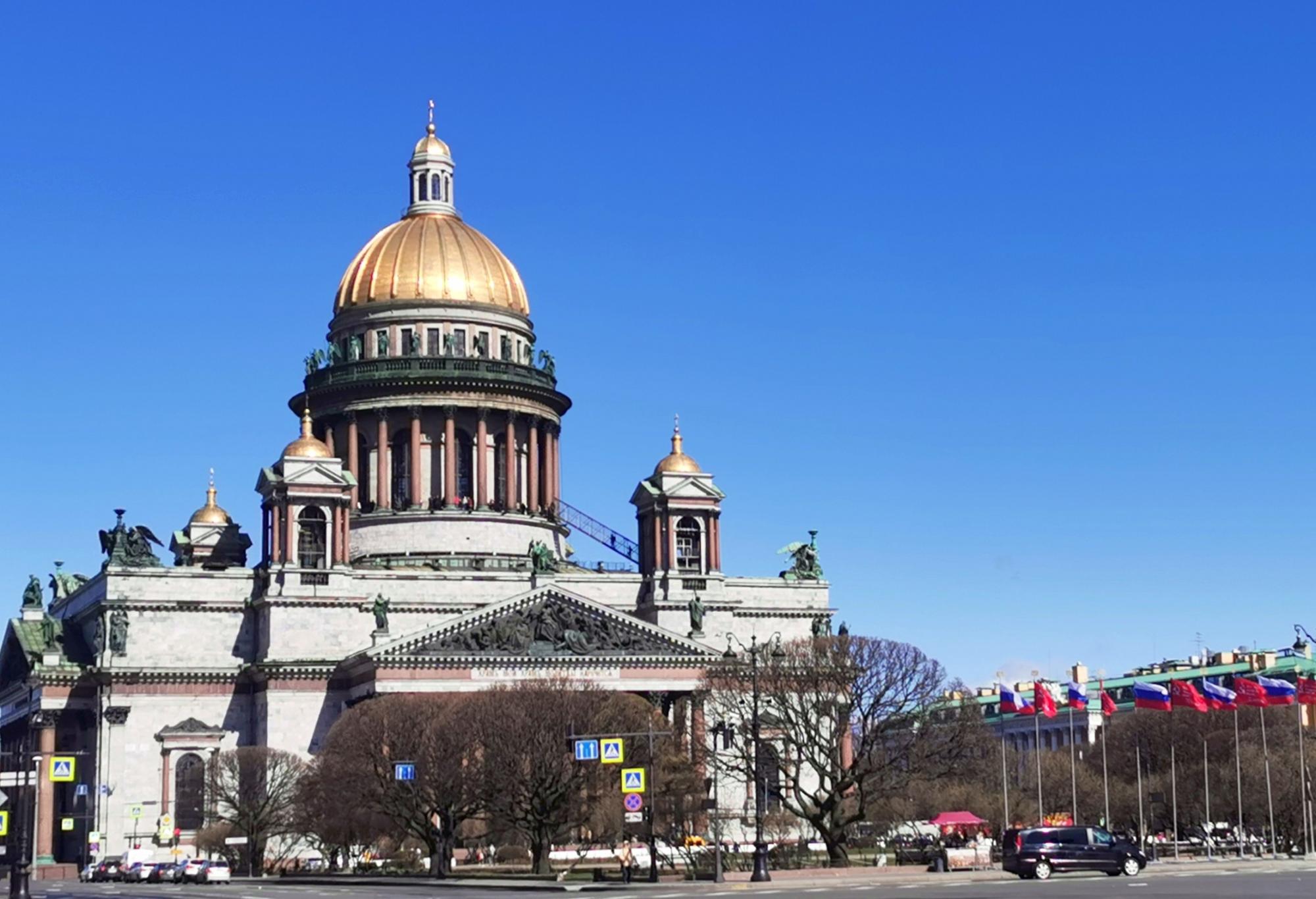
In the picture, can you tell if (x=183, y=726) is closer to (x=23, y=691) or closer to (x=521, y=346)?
(x=23, y=691)

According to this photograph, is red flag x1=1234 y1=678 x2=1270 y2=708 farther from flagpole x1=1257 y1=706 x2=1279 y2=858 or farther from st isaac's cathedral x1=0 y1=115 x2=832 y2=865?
st isaac's cathedral x1=0 y1=115 x2=832 y2=865

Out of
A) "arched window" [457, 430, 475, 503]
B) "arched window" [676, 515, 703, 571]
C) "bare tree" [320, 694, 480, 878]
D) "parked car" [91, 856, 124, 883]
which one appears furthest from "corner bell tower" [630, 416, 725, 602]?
"parked car" [91, 856, 124, 883]

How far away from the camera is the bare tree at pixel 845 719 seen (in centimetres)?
9825

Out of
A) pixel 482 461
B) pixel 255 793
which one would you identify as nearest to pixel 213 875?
pixel 255 793

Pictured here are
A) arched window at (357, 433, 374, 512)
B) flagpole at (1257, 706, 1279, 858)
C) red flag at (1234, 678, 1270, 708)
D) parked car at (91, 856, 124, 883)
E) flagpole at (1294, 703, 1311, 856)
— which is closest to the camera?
parked car at (91, 856, 124, 883)

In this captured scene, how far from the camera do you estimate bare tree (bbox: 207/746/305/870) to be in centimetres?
11638

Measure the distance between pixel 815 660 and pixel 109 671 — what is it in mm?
42660

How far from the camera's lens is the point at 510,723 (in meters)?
104

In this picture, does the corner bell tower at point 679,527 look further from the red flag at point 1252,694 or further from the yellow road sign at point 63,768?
the yellow road sign at point 63,768

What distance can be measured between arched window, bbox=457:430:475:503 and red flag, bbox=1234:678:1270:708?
5010 centimetres

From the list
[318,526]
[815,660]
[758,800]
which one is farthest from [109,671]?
[758,800]

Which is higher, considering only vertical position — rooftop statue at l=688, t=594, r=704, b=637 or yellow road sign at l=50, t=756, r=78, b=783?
rooftop statue at l=688, t=594, r=704, b=637

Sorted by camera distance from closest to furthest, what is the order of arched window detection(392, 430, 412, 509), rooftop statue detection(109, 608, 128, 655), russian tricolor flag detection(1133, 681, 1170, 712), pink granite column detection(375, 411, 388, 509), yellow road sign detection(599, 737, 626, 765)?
yellow road sign detection(599, 737, 626, 765) → russian tricolor flag detection(1133, 681, 1170, 712) → rooftop statue detection(109, 608, 128, 655) → pink granite column detection(375, 411, 388, 509) → arched window detection(392, 430, 412, 509)

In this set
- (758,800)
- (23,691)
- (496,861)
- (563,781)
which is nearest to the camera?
(758,800)
